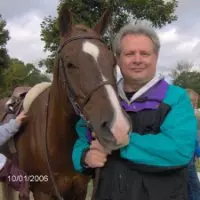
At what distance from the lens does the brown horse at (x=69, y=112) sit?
1944 millimetres

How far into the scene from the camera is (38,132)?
3270 mm

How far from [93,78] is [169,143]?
1.96 ft

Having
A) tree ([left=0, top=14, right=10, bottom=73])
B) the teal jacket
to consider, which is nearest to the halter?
the teal jacket

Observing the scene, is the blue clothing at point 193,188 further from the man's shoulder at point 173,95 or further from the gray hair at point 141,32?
the gray hair at point 141,32

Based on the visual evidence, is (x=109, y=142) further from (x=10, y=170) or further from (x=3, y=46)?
(x=3, y=46)

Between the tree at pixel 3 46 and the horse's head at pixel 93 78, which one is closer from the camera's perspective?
the horse's head at pixel 93 78

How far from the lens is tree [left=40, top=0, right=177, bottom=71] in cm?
1234

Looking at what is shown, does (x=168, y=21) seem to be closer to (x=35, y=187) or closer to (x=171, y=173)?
(x=35, y=187)

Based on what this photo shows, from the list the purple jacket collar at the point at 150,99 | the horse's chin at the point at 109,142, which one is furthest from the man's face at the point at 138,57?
the horse's chin at the point at 109,142

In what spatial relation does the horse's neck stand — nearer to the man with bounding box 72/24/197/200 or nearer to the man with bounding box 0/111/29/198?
the man with bounding box 0/111/29/198

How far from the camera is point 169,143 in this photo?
1.85m

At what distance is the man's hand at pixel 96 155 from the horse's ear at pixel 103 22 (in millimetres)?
984

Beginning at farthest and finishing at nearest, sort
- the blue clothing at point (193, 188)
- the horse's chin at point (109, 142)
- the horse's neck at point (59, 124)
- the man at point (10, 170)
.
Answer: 1. the man at point (10, 170)
2. the horse's neck at point (59, 124)
3. the blue clothing at point (193, 188)
4. the horse's chin at point (109, 142)

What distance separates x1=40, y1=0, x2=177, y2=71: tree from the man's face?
10285 mm
